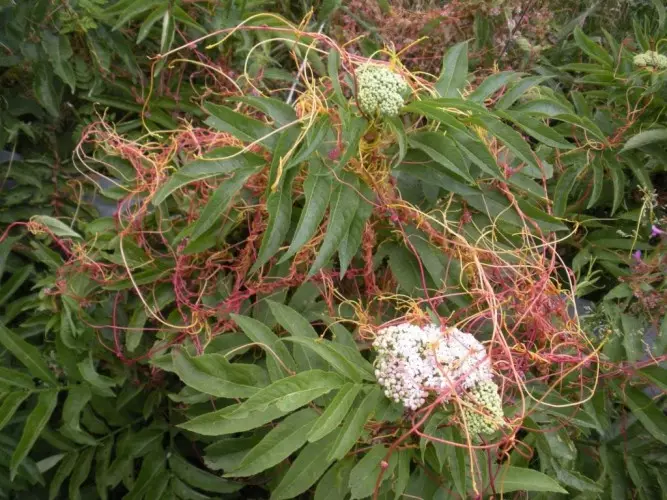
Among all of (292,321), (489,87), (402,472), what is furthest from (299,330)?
(489,87)

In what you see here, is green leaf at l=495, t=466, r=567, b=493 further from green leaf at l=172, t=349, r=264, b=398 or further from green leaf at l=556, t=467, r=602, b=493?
green leaf at l=172, t=349, r=264, b=398

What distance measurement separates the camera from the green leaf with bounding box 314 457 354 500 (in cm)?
93

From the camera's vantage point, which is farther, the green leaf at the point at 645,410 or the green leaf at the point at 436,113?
the green leaf at the point at 645,410

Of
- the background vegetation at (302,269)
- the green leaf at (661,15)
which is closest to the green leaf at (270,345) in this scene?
the background vegetation at (302,269)

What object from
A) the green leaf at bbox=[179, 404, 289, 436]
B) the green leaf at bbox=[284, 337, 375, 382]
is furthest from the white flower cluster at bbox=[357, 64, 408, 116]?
the green leaf at bbox=[179, 404, 289, 436]

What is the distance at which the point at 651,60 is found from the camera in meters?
1.47

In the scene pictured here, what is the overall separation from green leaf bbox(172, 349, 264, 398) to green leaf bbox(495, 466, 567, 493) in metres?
0.39

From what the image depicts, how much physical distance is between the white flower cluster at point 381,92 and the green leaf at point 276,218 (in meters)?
0.16

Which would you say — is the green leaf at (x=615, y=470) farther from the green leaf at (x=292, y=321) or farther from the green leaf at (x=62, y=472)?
the green leaf at (x=62, y=472)

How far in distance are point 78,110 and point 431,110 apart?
3.28 feet

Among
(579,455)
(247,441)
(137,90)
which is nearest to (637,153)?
(579,455)

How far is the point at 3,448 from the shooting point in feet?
3.97

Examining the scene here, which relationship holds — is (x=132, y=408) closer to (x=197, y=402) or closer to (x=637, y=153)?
(x=197, y=402)

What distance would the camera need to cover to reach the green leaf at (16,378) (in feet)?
3.66
